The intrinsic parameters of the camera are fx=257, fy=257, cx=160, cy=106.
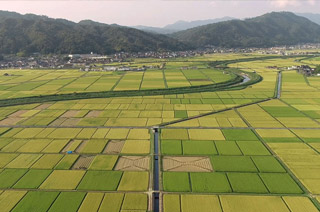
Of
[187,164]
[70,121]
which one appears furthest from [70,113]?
[187,164]

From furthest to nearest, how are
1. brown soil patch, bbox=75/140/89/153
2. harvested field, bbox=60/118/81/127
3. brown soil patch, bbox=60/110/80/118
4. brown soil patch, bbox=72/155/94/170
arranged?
brown soil patch, bbox=60/110/80/118, harvested field, bbox=60/118/81/127, brown soil patch, bbox=75/140/89/153, brown soil patch, bbox=72/155/94/170

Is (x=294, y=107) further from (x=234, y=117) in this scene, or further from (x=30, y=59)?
(x=30, y=59)

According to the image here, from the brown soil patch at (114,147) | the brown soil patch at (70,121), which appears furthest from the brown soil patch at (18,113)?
the brown soil patch at (114,147)

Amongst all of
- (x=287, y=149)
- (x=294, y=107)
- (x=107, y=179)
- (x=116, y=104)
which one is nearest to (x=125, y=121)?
(x=116, y=104)

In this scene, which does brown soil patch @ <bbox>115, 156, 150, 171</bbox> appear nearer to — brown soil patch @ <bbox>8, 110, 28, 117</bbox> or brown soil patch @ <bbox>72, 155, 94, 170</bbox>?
brown soil patch @ <bbox>72, 155, 94, 170</bbox>

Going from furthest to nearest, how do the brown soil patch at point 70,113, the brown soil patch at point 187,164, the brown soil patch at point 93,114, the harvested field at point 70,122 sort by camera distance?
the brown soil patch at point 70,113 < the brown soil patch at point 93,114 < the harvested field at point 70,122 < the brown soil patch at point 187,164

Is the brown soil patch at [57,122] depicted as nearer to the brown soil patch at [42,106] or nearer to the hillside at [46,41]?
the brown soil patch at [42,106]

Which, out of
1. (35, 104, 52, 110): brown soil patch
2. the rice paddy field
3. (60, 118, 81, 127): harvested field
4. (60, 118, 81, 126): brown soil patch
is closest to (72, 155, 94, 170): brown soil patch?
the rice paddy field
